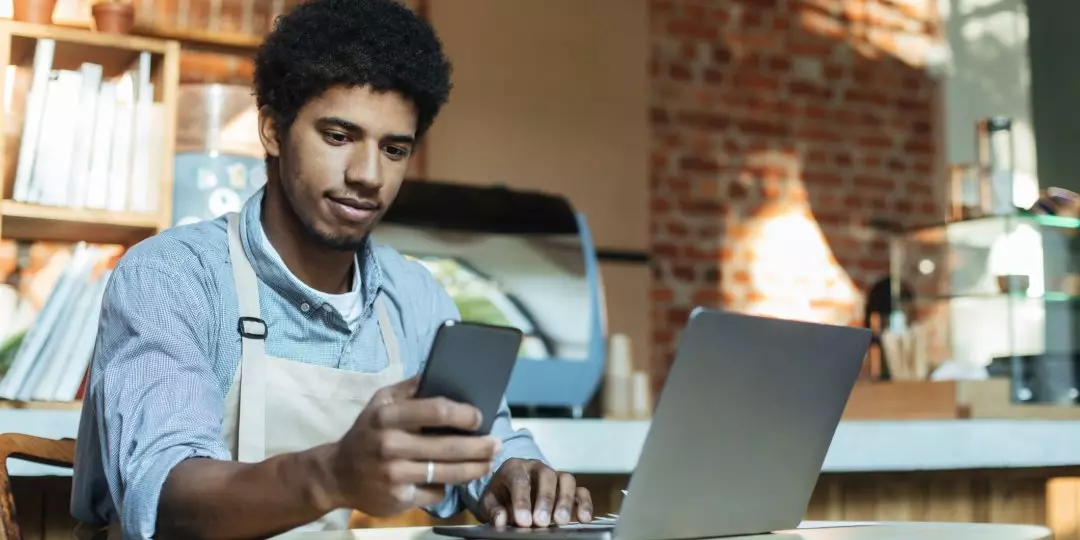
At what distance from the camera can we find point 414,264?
164 centimetres

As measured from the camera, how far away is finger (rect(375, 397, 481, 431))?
84 cm

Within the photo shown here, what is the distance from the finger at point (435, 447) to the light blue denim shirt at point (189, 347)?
1.00 ft

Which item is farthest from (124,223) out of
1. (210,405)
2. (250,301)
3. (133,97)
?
(210,405)

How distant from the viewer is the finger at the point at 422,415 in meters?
0.84

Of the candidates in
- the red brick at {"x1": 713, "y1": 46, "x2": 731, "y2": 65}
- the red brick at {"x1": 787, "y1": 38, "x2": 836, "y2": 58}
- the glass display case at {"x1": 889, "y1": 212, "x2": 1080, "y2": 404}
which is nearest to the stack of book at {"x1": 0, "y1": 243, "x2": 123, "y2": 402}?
the glass display case at {"x1": 889, "y1": 212, "x2": 1080, "y2": 404}

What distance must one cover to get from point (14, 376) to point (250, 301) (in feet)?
2.40

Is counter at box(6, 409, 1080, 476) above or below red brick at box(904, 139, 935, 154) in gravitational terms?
below

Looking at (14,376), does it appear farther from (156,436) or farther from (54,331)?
(156,436)

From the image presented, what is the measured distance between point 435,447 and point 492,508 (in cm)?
44

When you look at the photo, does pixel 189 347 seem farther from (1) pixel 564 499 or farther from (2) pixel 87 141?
(2) pixel 87 141

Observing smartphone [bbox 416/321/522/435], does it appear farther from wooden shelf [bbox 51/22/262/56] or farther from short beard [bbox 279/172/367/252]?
wooden shelf [bbox 51/22/262/56]

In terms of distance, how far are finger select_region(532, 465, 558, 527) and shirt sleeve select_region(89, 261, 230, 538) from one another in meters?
0.29

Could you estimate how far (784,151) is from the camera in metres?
4.48

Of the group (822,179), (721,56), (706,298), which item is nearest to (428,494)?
(706,298)
